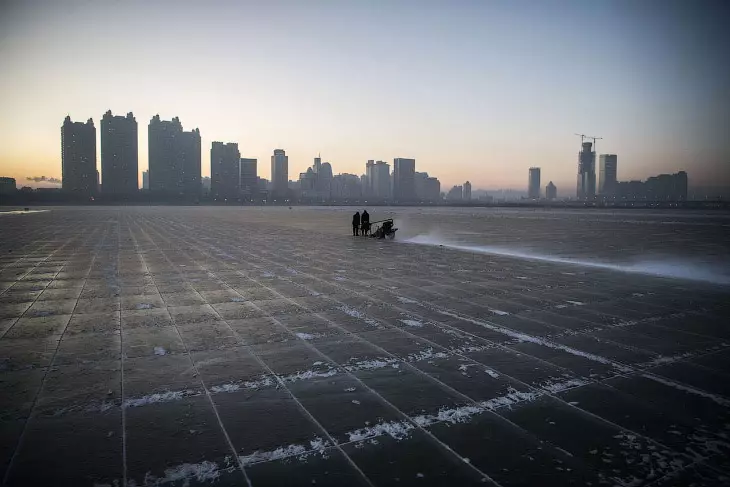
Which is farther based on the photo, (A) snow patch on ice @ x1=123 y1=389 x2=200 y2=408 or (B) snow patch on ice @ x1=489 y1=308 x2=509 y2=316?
(B) snow patch on ice @ x1=489 y1=308 x2=509 y2=316

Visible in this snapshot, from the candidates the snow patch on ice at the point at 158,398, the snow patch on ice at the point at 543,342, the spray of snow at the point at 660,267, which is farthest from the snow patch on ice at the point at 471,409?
the spray of snow at the point at 660,267

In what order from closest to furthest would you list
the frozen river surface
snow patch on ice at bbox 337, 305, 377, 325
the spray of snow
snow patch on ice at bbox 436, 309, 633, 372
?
the frozen river surface, snow patch on ice at bbox 436, 309, 633, 372, snow patch on ice at bbox 337, 305, 377, 325, the spray of snow

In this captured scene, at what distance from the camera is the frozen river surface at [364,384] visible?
325 cm

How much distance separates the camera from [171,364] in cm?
527

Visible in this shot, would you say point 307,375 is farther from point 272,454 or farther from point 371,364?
point 272,454

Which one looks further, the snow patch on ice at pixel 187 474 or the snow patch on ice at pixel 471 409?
the snow patch on ice at pixel 471 409

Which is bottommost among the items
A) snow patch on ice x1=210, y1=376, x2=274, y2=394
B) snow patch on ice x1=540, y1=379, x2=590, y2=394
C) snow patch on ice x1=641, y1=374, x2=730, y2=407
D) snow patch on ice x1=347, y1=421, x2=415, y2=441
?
snow patch on ice x1=347, y1=421, x2=415, y2=441

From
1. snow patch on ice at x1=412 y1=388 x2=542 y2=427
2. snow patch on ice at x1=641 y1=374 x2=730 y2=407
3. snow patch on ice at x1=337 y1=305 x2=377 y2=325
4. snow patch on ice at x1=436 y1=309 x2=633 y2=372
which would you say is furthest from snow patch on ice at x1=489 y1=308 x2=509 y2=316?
snow patch on ice at x1=412 y1=388 x2=542 y2=427

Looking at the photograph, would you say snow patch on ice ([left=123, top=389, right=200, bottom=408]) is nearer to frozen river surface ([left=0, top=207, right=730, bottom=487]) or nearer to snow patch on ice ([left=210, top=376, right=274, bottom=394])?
frozen river surface ([left=0, top=207, right=730, bottom=487])

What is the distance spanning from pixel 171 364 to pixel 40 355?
1891mm

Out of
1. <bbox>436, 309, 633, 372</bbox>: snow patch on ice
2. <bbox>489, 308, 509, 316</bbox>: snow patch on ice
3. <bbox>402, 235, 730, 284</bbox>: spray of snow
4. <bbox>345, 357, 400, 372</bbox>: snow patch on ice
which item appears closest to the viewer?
<bbox>345, 357, 400, 372</bbox>: snow patch on ice

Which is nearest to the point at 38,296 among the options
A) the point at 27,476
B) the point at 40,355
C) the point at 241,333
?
the point at 40,355

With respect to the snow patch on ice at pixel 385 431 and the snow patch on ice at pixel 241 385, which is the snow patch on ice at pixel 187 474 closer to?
the snow patch on ice at pixel 385 431

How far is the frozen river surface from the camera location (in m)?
3.25
